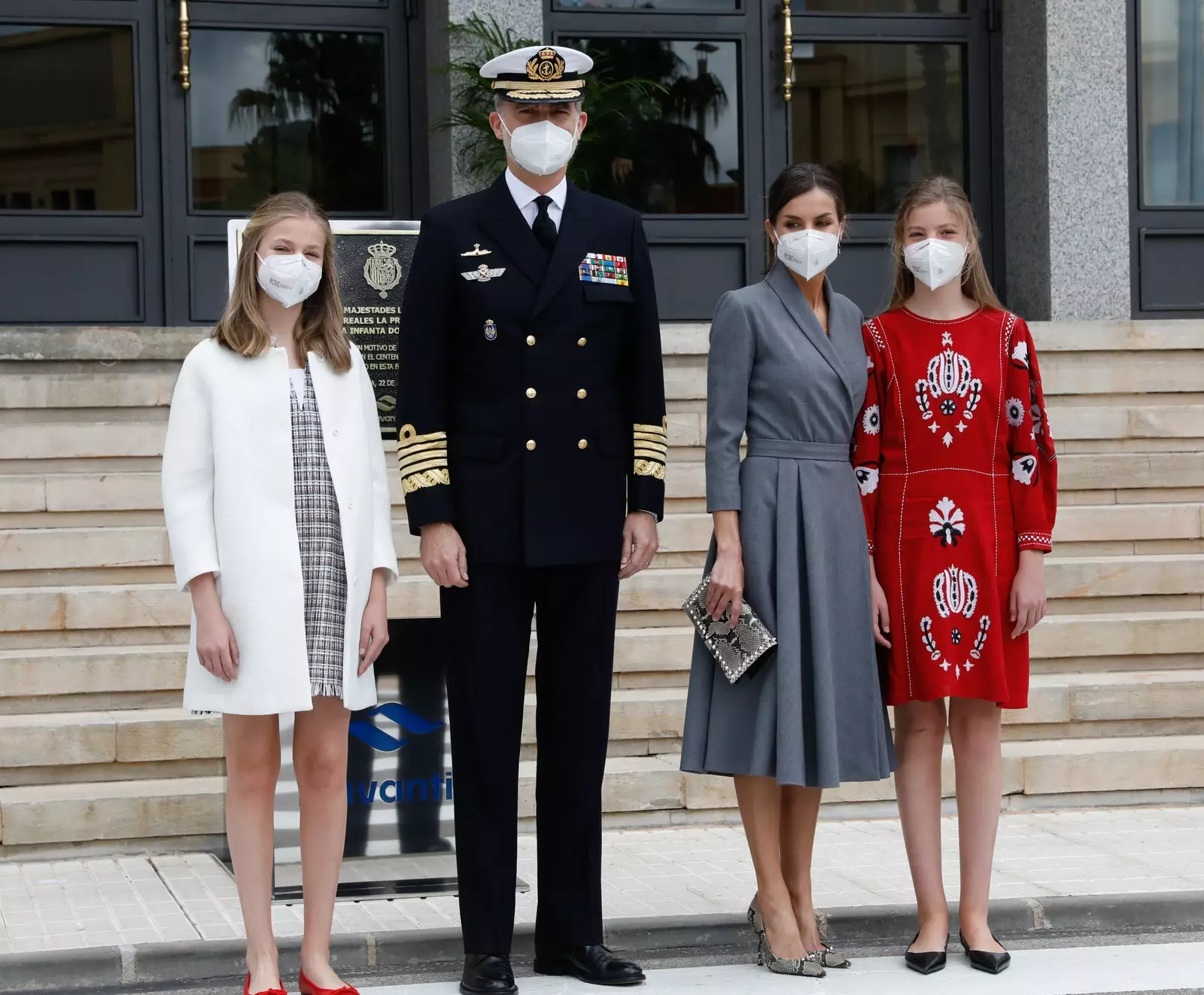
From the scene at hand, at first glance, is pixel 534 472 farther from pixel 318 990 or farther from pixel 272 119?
pixel 272 119

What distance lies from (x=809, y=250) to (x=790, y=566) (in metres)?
0.90

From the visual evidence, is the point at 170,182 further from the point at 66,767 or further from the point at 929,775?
the point at 929,775

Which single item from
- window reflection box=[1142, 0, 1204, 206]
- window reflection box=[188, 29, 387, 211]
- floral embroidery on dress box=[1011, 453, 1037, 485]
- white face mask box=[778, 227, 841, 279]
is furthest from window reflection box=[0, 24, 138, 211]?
floral embroidery on dress box=[1011, 453, 1037, 485]

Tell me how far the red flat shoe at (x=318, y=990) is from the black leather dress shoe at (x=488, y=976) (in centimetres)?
35

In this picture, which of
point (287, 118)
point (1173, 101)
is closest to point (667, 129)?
point (287, 118)

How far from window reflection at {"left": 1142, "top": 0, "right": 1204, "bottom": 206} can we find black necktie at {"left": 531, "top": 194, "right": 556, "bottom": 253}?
8504 millimetres

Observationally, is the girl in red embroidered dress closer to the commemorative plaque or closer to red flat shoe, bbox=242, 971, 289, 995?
red flat shoe, bbox=242, 971, 289, 995

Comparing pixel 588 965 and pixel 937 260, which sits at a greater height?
pixel 937 260

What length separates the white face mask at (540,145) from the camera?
482 cm

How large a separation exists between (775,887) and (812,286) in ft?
5.64

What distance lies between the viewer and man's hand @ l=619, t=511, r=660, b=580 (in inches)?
195

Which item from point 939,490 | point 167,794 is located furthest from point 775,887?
point 167,794

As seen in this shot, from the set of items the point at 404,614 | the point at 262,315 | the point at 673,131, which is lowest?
the point at 404,614

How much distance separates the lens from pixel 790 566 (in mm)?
5035
